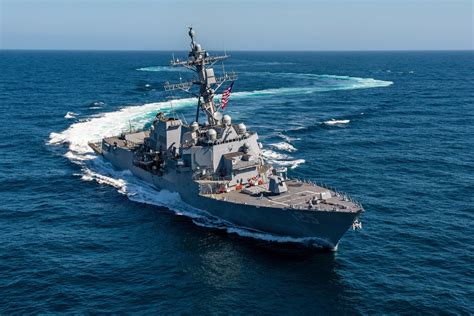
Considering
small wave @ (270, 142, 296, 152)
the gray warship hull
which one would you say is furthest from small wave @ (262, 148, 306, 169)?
the gray warship hull

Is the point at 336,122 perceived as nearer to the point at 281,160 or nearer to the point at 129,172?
the point at 281,160

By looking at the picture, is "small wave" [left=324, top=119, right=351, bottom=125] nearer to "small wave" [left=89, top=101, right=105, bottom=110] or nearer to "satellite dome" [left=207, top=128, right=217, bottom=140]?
"satellite dome" [left=207, top=128, right=217, bottom=140]

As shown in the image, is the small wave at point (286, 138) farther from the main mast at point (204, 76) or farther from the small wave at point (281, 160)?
the main mast at point (204, 76)

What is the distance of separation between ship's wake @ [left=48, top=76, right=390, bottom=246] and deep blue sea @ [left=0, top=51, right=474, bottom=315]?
0.22 metres

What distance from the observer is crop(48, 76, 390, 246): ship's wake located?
33.1m

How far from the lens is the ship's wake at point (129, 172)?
33.1 m

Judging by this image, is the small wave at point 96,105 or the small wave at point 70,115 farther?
the small wave at point 96,105

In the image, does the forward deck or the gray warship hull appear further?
the forward deck

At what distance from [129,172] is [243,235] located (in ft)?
59.8

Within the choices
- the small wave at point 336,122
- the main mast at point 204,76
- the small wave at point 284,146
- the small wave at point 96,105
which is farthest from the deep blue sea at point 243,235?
the small wave at point 96,105

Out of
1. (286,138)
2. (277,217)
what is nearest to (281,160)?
(286,138)

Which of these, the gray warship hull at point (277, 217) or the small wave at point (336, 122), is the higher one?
the small wave at point (336, 122)

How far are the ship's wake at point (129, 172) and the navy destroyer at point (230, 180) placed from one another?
2.03ft

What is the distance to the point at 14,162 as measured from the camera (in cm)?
4703
